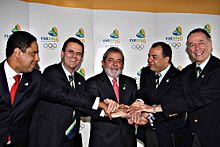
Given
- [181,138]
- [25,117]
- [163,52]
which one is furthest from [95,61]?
[25,117]

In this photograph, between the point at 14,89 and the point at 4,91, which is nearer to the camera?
the point at 4,91

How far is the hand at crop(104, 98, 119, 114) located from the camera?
3.67 meters

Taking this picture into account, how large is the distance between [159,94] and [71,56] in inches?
60.0

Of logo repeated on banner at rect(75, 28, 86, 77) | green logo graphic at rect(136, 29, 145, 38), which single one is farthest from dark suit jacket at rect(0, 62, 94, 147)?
green logo graphic at rect(136, 29, 145, 38)

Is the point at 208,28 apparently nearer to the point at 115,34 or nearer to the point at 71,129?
the point at 115,34

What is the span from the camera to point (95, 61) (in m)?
5.79

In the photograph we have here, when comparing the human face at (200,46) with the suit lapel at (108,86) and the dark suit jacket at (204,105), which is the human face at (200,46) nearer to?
the dark suit jacket at (204,105)

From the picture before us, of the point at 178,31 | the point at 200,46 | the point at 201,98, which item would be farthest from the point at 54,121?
the point at 178,31

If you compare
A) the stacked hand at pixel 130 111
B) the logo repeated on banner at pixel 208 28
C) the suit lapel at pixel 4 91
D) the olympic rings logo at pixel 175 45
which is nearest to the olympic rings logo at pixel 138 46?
Answer: the olympic rings logo at pixel 175 45

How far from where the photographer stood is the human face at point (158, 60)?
4.40 metres

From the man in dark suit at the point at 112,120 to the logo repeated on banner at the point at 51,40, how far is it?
67.2 inches

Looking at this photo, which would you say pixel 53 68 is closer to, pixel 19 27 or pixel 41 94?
pixel 41 94

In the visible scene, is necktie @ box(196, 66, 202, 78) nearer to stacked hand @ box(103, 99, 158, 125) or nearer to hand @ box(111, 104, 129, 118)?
stacked hand @ box(103, 99, 158, 125)

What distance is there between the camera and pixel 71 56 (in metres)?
3.97
